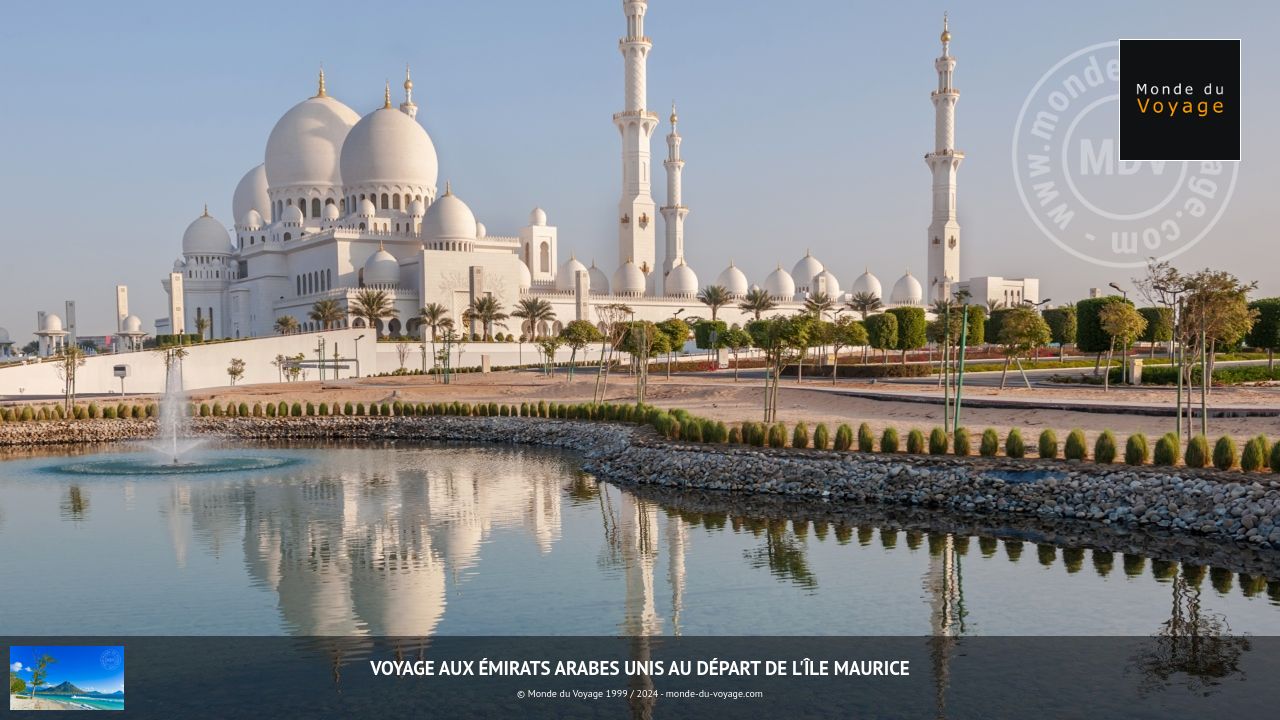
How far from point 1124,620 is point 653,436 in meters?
15.8

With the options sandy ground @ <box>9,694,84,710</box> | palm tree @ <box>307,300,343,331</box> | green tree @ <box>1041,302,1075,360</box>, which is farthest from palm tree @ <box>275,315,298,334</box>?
sandy ground @ <box>9,694,84,710</box>

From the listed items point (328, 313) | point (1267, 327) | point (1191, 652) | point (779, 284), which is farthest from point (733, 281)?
point (1191, 652)

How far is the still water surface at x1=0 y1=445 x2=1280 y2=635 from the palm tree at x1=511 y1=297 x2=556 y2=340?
48.7 meters

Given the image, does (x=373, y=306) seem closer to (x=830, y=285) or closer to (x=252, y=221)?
(x=252, y=221)

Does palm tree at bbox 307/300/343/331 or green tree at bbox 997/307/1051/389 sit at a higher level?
palm tree at bbox 307/300/343/331

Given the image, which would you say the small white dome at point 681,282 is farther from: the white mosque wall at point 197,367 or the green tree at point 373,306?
the white mosque wall at point 197,367

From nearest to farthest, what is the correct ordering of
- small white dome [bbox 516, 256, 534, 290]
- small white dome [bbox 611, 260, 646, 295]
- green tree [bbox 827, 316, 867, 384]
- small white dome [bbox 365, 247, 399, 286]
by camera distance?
green tree [bbox 827, 316, 867, 384] → small white dome [bbox 365, 247, 399, 286] → small white dome [bbox 516, 256, 534, 290] → small white dome [bbox 611, 260, 646, 295]

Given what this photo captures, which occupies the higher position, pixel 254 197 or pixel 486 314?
pixel 254 197

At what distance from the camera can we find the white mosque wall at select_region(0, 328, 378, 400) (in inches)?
1953

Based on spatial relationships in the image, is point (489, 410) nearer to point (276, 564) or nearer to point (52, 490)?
point (52, 490)

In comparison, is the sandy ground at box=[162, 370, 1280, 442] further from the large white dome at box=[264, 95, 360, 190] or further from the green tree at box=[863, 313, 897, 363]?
the large white dome at box=[264, 95, 360, 190]

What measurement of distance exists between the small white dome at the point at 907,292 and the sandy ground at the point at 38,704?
98191 mm

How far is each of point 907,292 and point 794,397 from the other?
238 ft

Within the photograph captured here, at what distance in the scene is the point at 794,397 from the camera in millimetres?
34969
